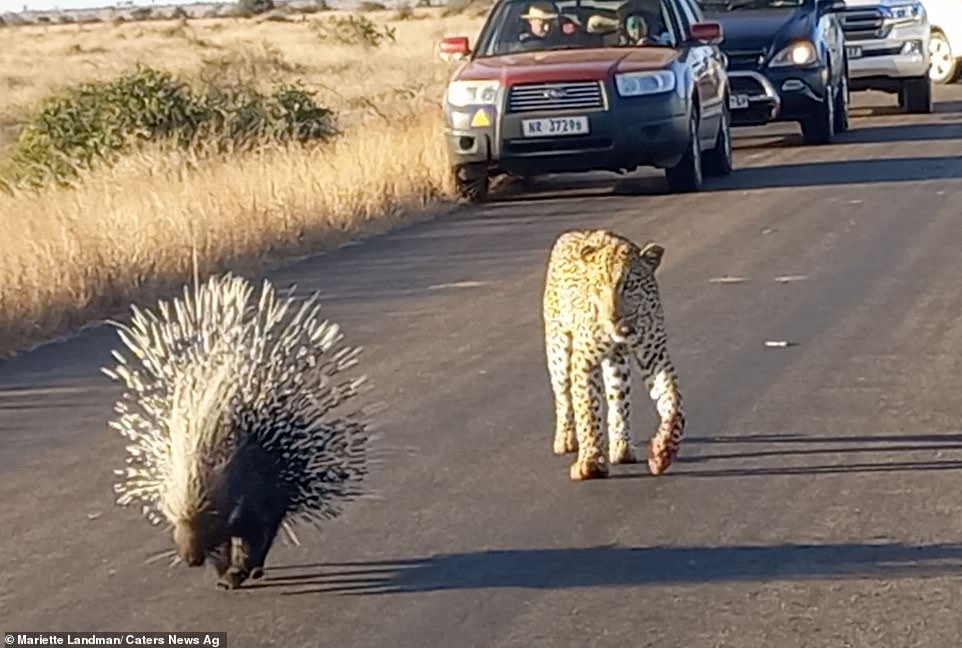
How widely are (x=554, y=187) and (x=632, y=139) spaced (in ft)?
6.60

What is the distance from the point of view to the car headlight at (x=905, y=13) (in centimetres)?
2459

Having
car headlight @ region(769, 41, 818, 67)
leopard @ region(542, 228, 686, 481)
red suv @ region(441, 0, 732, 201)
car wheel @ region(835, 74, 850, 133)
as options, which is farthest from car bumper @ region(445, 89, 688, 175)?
leopard @ region(542, 228, 686, 481)

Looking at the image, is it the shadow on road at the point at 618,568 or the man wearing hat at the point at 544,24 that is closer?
the shadow on road at the point at 618,568

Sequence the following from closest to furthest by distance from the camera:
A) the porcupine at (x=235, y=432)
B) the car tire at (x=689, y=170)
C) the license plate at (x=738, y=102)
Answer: the porcupine at (x=235, y=432)
the car tire at (x=689, y=170)
the license plate at (x=738, y=102)

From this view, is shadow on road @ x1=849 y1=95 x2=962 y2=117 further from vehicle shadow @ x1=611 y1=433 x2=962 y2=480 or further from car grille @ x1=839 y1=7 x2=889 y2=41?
vehicle shadow @ x1=611 y1=433 x2=962 y2=480

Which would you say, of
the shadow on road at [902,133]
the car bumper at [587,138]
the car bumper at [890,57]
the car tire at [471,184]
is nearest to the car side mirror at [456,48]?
the car bumper at [587,138]

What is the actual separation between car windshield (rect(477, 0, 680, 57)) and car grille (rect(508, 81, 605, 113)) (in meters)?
0.95

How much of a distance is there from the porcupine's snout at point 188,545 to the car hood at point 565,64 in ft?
33.2

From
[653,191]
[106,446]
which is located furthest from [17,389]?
[653,191]

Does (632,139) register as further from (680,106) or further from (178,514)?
(178,514)

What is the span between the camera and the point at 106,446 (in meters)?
7.86

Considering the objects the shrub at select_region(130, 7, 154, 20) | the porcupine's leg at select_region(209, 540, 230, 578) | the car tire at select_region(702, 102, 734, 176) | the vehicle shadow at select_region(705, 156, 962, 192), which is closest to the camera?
the porcupine's leg at select_region(209, 540, 230, 578)

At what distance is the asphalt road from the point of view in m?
5.50

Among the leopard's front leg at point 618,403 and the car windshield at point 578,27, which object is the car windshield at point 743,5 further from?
the leopard's front leg at point 618,403
